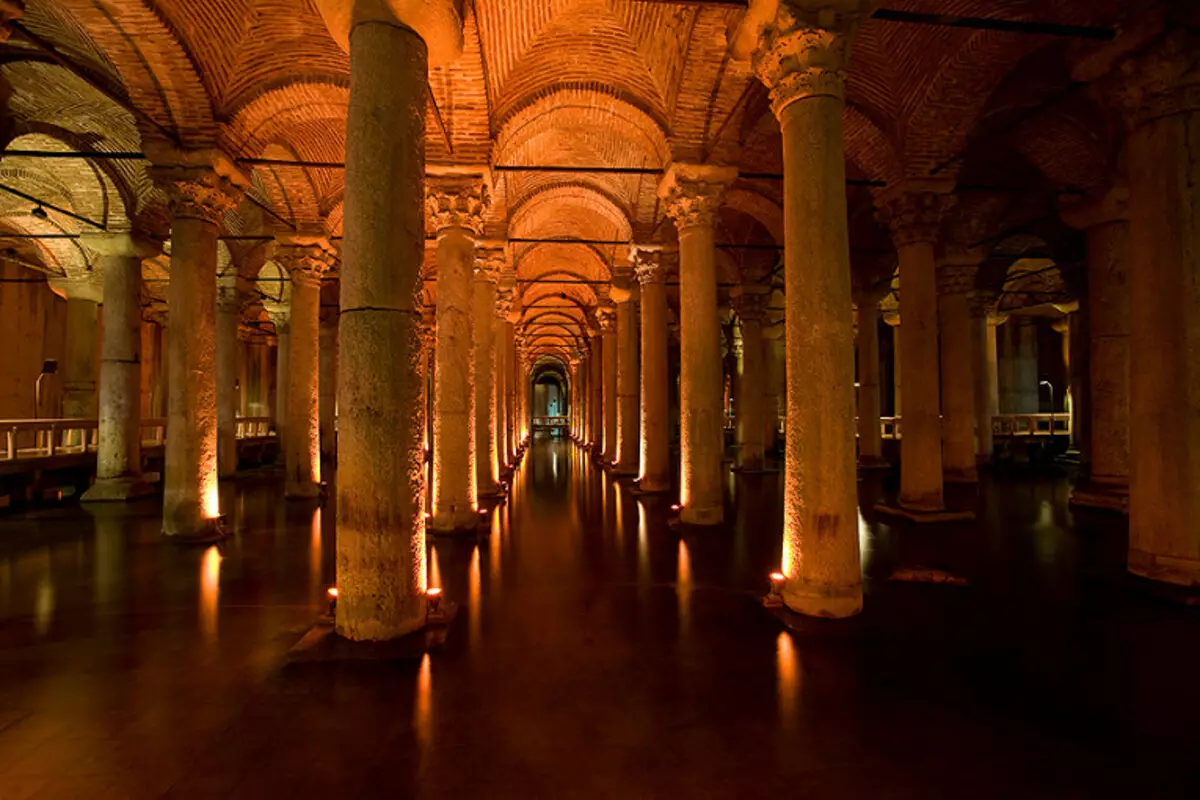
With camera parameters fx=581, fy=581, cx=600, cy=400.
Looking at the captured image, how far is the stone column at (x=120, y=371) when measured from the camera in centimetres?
1100

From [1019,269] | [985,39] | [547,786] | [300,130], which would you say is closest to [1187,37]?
[985,39]

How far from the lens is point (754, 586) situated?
5.77 m

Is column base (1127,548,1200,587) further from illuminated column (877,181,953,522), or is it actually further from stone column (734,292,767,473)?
stone column (734,292,767,473)

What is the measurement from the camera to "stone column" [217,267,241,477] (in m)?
14.6

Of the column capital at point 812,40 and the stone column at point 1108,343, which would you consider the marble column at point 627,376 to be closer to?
the stone column at point 1108,343

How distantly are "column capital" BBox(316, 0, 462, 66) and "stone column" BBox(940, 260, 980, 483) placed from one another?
37.3 ft

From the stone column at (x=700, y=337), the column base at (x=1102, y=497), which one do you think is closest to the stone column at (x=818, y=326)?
the stone column at (x=700, y=337)

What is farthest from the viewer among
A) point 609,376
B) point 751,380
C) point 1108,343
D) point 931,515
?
point 609,376

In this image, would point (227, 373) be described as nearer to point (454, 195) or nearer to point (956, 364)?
point (454, 195)

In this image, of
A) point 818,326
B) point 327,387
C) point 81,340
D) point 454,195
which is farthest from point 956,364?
point 81,340

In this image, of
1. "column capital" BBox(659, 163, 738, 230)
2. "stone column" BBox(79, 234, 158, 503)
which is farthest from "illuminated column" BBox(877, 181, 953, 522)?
"stone column" BBox(79, 234, 158, 503)

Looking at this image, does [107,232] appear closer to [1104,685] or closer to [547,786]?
[547,786]

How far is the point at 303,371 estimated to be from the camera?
11.7 meters

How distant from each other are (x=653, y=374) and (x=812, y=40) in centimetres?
696
